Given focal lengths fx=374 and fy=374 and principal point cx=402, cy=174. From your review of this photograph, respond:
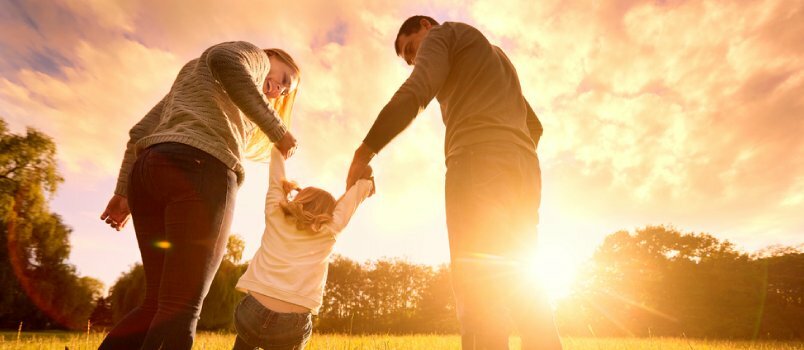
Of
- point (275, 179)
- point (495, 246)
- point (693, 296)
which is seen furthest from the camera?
point (693, 296)

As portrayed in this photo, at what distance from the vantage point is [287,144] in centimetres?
226

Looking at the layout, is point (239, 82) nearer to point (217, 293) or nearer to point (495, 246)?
point (495, 246)

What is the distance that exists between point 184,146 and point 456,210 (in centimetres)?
139

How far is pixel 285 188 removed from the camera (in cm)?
281

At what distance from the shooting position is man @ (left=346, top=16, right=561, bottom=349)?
1.79m

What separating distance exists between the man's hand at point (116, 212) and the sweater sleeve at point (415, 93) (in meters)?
1.80

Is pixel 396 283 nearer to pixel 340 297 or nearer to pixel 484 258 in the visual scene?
pixel 340 297

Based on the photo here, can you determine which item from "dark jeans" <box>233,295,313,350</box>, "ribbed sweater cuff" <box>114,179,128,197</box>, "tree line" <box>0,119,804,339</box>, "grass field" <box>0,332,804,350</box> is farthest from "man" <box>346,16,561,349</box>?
"tree line" <box>0,119,804,339</box>

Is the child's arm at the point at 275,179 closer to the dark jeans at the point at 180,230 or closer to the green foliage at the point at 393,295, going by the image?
the dark jeans at the point at 180,230

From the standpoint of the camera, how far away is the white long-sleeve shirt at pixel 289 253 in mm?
2543

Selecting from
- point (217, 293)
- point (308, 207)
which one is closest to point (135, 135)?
point (308, 207)

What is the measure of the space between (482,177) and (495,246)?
355 millimetres

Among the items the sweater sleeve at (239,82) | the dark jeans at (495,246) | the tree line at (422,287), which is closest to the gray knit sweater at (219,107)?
the sweater sleeve at (239,82)

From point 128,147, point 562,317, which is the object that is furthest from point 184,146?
point 562,317
